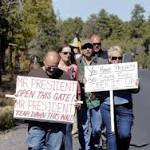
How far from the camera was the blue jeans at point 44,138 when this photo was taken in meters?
9.57

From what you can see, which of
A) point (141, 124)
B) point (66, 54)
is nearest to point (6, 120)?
point (141, 124)

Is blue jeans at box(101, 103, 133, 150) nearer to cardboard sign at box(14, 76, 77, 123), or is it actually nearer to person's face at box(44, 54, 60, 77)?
cardboard sign at box(14, 76, 77, 123)

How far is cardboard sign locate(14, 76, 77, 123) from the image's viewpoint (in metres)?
10.0

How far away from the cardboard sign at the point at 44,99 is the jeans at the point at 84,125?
147 centimetres

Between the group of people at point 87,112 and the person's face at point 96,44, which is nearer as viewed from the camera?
the group of people at point 87,112

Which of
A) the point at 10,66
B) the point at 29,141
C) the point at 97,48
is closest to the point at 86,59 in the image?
the point at 97,48

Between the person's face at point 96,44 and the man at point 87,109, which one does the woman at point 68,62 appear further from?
the person's face at point 96,44

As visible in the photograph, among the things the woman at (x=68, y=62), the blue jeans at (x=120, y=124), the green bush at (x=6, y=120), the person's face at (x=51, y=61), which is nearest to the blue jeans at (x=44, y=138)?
the person's face at (x=51, y=61)

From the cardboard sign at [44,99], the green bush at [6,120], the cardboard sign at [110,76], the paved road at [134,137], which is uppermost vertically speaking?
the cardboard sign at [110,76]

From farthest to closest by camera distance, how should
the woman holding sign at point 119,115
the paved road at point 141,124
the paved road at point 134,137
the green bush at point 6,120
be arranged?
the green bush at point 6,120 < the paved road at point 141,124 < the paved road at point 134,137 < the woman holding sign at point 119,115

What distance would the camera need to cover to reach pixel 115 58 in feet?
36.6

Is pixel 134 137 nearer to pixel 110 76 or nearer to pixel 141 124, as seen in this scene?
pixel 141 124

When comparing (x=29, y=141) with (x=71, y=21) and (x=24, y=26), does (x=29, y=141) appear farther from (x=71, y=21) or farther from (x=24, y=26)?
(x=71, y=21)

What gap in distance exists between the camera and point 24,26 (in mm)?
42719
